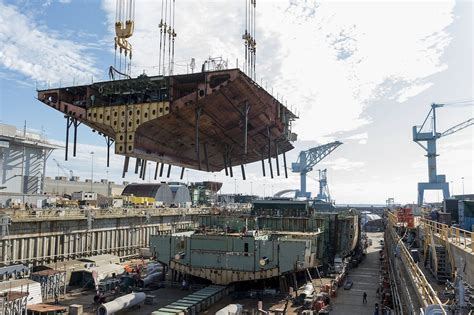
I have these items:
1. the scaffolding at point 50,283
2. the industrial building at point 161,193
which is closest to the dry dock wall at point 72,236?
A: the scaffolding at point 50,283

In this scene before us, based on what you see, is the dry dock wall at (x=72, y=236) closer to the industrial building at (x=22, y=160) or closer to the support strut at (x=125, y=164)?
A: the support strut at (x=125, y=164)

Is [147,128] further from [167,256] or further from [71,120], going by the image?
[167,256]

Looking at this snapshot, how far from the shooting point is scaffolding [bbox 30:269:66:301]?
2827cm

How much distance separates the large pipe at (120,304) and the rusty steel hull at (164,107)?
10524 mm

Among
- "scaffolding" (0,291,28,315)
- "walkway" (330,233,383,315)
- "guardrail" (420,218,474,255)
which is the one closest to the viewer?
"guardrail" (420,218,474,255)

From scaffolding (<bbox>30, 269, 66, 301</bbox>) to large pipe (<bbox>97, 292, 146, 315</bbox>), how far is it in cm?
693

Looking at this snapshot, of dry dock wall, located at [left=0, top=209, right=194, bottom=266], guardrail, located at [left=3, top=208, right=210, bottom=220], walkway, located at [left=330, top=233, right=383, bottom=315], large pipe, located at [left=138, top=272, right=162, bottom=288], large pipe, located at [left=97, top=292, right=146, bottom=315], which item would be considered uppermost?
guardrail, located at [left=3, top=208, right=210, bottom=220]

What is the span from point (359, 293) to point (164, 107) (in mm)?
21597

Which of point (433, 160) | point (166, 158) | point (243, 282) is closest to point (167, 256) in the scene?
point (243, 282)

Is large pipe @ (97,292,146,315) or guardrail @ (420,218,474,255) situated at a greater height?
guardrail @ (420,218,474,255)

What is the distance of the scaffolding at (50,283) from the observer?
2827 centimetres

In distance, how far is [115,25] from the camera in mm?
34125

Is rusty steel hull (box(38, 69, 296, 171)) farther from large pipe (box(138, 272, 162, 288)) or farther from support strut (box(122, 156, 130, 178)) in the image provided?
large pipe (box(138, 272, 162, 288))

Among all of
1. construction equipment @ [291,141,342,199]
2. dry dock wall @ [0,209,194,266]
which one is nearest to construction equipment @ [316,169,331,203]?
construction equipment @ [291,141,342,199]
